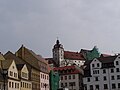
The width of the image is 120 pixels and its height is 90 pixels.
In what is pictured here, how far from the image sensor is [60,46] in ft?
647

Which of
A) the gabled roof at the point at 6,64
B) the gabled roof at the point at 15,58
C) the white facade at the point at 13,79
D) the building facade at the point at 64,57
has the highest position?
the building facade at the point at 64,57

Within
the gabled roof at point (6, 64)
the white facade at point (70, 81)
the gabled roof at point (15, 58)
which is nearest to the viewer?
the gabled roof at point (6, 64)

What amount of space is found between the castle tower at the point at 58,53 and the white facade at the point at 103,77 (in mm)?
75615

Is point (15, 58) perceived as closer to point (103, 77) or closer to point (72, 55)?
point (103, 77)

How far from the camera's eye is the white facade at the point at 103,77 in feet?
348

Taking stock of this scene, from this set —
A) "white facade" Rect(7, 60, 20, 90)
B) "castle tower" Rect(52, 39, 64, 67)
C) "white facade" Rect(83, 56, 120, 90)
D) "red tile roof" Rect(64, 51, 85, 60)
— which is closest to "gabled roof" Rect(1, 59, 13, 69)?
"white facade" Rect(7, 60, 20, 90)

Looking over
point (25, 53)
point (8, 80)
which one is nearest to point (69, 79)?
point (25, 53)

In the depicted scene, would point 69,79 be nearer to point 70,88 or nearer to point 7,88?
point 70,88

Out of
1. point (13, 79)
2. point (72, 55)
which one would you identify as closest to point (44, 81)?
point (13, 79)

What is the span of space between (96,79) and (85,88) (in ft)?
18.7

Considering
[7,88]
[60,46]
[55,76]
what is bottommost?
[7,88]

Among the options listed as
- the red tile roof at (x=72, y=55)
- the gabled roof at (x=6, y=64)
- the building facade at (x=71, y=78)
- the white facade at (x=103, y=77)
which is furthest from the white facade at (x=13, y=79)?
the red tile roof at (x=72, y=55)

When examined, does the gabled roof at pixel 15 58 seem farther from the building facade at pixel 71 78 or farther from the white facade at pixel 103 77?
the building facade at pixel 71 78

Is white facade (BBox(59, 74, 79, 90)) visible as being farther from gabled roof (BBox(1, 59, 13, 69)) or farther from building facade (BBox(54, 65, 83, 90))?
gabled roof (BBox(1, 59, 13, 69))
